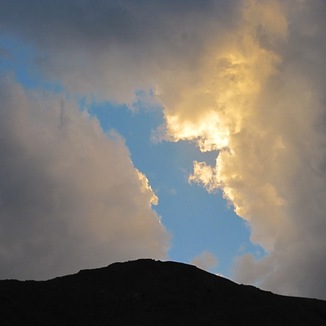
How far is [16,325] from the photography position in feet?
111

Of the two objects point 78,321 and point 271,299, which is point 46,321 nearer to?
point 78,321

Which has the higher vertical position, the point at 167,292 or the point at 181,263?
the point at 181,263

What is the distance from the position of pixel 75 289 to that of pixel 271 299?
18945 mm

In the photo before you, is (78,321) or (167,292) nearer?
(78,321)

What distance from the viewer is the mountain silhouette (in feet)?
123

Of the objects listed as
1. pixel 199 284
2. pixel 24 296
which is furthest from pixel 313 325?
pixel 24 296

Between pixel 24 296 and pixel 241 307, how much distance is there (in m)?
19.0

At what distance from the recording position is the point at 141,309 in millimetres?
39281

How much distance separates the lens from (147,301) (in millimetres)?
40312

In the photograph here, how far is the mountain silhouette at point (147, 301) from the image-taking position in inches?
1480

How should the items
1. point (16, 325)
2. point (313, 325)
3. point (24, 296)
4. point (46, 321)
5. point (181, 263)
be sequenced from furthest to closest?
point (181, 263)
point (313, 325)
point (24, 296)
point (46, 321)
point (16, 325)

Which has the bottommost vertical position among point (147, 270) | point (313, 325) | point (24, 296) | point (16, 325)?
point (16, 325)

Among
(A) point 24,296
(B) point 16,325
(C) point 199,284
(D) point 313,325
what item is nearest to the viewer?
(B) point 16,325

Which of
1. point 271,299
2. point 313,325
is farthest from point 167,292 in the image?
point 313,325
